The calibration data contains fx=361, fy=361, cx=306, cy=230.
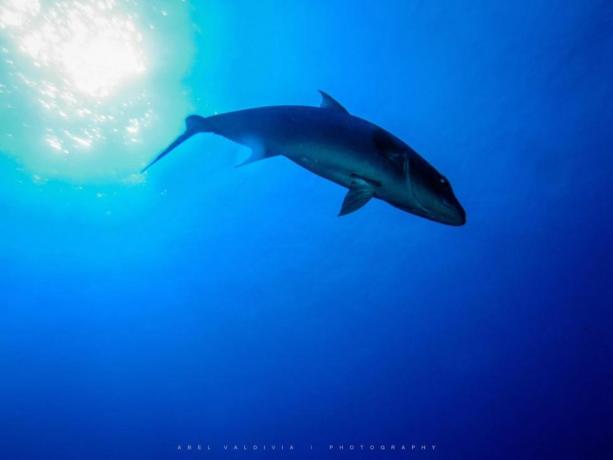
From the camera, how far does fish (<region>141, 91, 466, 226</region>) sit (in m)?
2.24

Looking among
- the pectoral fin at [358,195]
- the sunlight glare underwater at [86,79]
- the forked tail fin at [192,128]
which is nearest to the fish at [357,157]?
the pectoral fin at [358,195]

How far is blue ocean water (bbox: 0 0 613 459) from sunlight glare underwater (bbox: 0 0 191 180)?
13 centimetres

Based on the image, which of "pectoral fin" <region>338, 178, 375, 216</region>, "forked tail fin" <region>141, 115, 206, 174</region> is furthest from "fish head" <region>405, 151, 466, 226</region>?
"forked tail fin" <region>141, 115, 206, 174</region>

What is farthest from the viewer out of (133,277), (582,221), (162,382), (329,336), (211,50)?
(162,382)

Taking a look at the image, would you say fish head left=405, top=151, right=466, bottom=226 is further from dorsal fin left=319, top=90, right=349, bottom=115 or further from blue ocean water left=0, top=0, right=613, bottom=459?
blue ocean water left=0, top=0, right=613, bottom=459

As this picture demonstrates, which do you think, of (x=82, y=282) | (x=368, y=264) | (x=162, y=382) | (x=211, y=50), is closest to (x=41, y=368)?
(x=162, y=382)

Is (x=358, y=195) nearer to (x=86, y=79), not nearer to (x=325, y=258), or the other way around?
(x=86, y=79)

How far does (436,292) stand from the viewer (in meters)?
29.3

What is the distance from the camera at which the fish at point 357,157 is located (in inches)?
88.0

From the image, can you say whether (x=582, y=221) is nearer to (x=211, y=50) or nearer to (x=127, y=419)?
(x=211, y=50)

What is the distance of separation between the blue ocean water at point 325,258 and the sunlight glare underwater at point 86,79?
0.42 ft

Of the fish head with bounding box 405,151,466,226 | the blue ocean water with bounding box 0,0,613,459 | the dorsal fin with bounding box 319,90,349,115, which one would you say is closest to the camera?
the fish head with bounding box 405,151,466,226

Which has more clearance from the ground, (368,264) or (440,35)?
(368,264)

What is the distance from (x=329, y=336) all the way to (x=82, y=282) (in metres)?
22.2
